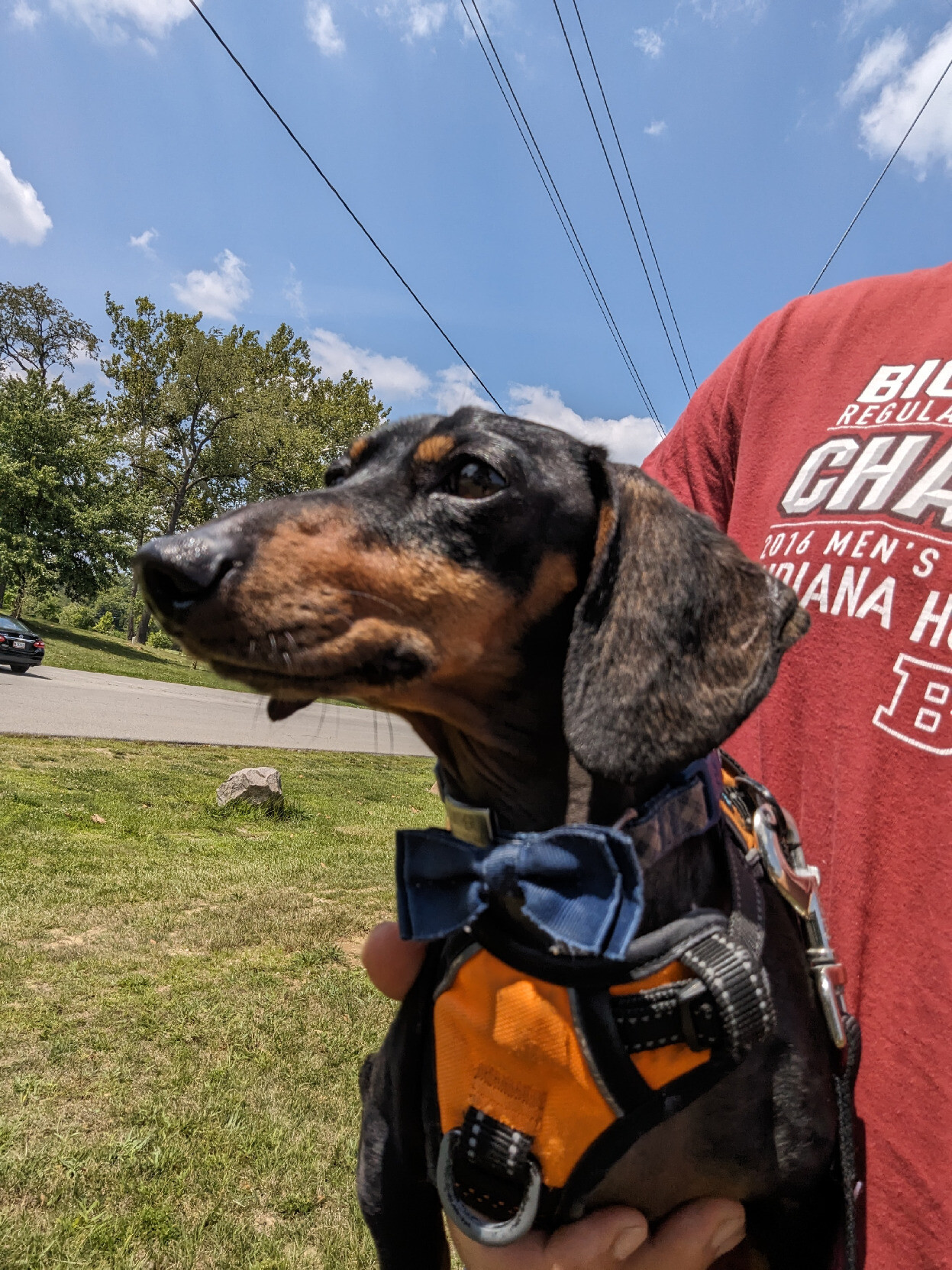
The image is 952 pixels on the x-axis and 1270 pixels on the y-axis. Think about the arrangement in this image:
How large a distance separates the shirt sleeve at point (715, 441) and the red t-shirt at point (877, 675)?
0.08 metres

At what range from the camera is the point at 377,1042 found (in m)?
4.43

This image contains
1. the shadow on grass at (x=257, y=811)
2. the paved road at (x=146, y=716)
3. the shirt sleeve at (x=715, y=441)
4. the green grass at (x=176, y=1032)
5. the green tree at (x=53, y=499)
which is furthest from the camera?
the green tree at (x=53, y=499)

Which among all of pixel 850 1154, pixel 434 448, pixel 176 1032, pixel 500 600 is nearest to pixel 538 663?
pixel 500 600

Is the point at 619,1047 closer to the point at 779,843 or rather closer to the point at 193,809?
the point at 779,843

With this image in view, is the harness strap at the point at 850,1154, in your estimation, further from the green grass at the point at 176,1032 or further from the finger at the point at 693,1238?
the green grass at the point at 176,1032

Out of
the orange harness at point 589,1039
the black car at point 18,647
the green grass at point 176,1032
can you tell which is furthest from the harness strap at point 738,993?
the black car at point 18,647

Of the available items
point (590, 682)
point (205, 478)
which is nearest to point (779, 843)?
point (590, 682)

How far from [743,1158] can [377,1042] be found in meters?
3.50

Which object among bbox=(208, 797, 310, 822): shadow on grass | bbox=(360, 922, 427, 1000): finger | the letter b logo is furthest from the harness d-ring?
bbox=(208, 797, 310, 822): shadow on grass

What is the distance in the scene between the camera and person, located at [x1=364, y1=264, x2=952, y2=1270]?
1.29 m

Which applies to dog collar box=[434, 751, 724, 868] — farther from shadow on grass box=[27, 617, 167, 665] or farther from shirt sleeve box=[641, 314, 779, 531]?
shadow on grass box=[27, 617, 167, 665]

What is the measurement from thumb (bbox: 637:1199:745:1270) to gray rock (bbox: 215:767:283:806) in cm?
776

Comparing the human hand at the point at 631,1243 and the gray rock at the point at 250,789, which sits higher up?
the human hand at the point at 631,1243

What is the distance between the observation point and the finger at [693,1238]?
1.32 meters
